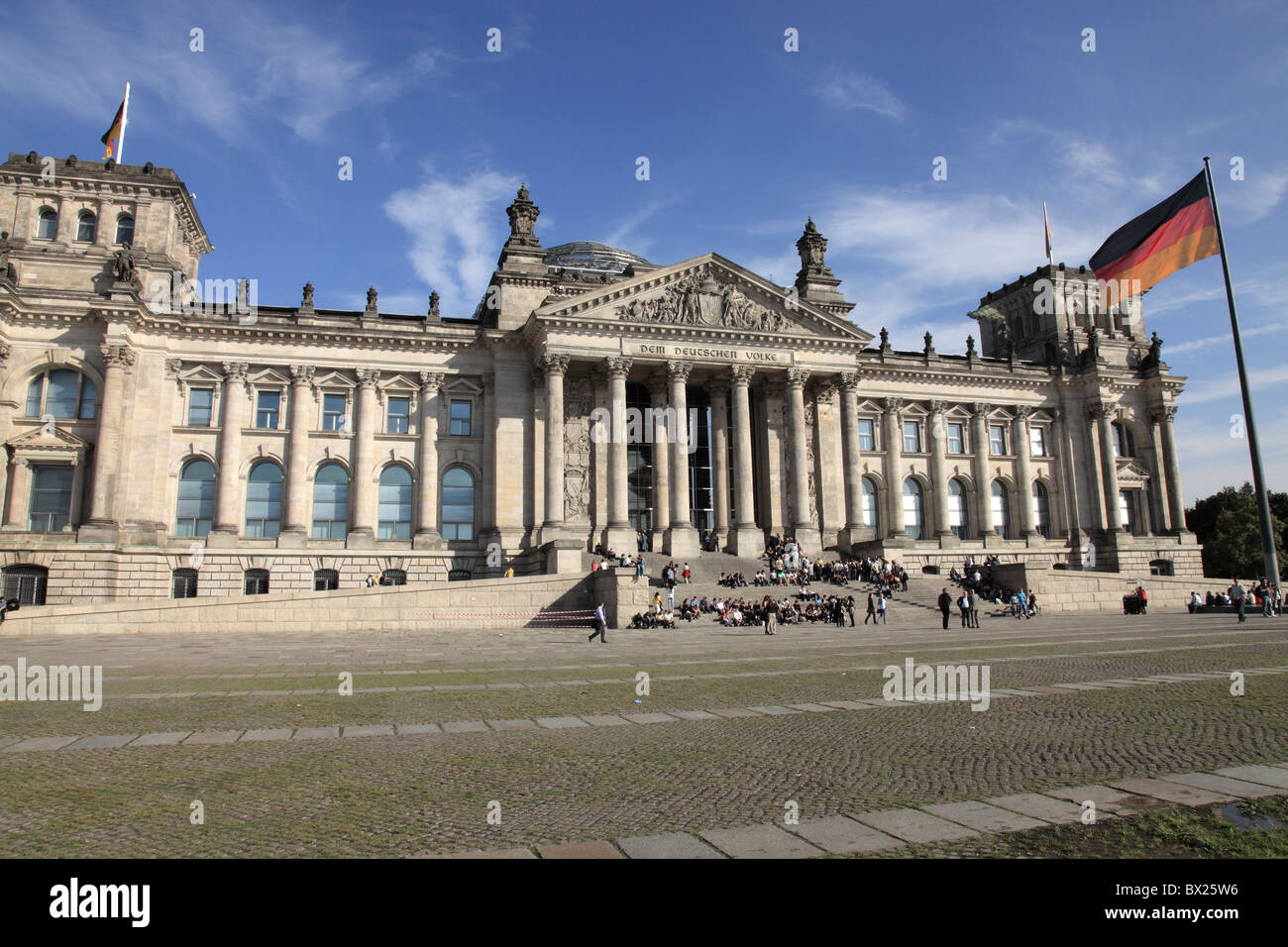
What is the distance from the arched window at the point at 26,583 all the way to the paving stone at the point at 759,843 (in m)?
44.7

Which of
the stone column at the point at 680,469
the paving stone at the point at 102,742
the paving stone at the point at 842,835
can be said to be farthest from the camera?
the stone column at the point at 680,469

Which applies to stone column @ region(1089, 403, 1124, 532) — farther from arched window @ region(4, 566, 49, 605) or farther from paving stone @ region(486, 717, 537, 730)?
arched window @ region(4, 566, 49, 605)

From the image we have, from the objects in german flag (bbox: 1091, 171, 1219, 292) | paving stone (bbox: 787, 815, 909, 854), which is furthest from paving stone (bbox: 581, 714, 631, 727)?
german flag (bbox: 1091, 171, 1219, 292)

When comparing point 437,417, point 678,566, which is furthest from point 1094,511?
point 437,417

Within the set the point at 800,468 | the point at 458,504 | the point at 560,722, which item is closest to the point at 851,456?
the point at 800,468

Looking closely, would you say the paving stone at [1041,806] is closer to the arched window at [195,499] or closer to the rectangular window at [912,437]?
the arched window at [195,499]

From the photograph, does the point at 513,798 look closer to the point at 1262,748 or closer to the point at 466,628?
the point at 1262,748

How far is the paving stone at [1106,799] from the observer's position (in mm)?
6285

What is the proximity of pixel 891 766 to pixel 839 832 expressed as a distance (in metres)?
2.47

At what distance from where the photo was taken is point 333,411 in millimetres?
48469

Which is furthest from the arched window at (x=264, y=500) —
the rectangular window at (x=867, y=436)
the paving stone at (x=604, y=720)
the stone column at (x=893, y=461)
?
the paving stone at (x=604, y=720)

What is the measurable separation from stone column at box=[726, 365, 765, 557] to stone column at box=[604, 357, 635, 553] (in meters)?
6.53

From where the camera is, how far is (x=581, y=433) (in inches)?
1961

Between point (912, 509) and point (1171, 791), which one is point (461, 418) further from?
point (1171, 791)
